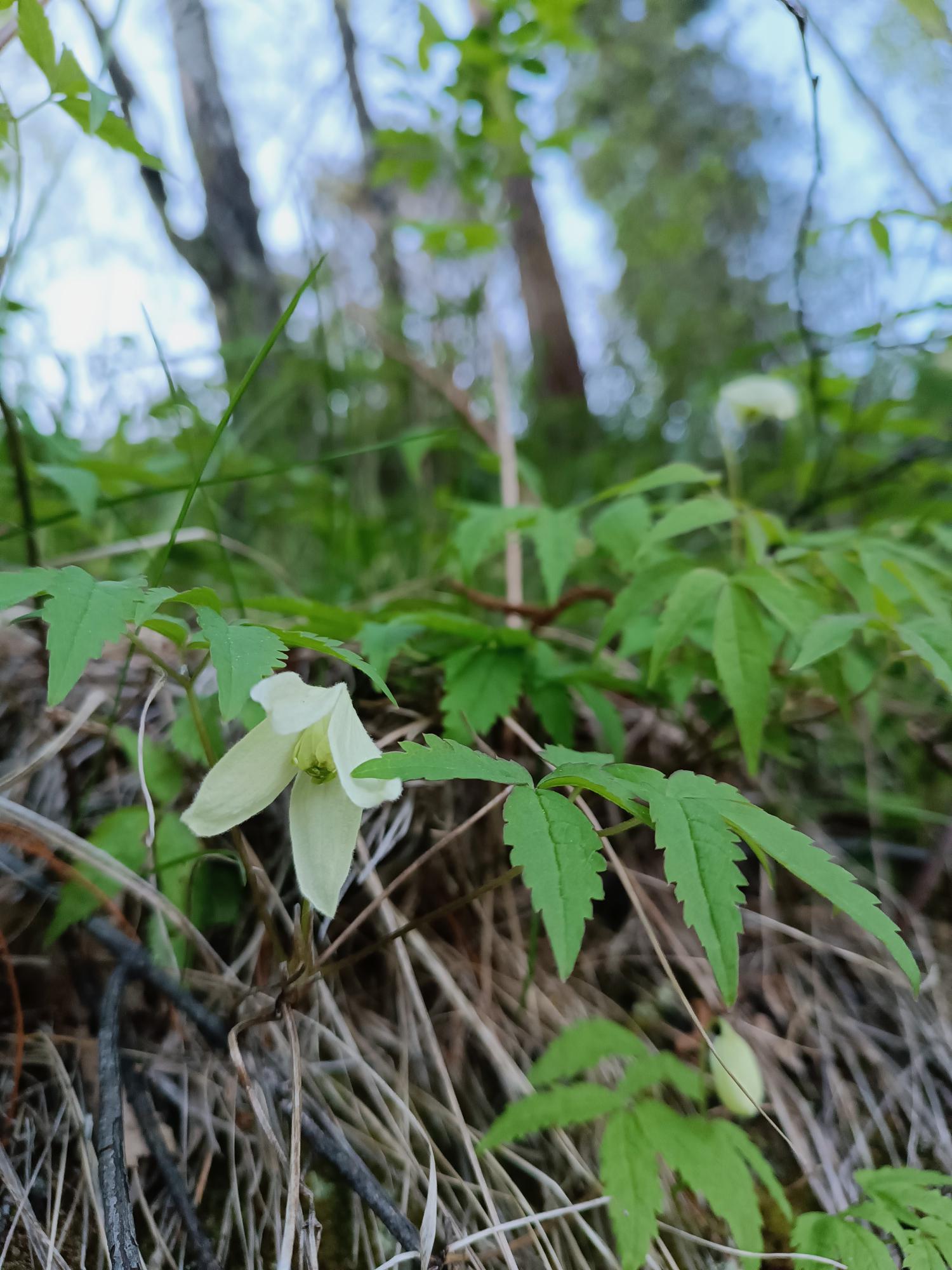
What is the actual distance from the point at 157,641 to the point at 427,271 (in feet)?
7.30

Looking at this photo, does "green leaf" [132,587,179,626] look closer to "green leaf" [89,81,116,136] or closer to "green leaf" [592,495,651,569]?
"green leaf" [89,81,116,136]

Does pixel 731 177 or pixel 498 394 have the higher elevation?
pixel 731 177

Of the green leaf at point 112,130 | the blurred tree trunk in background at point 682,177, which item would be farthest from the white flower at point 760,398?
the blurred tree trunk in background at point 682,177

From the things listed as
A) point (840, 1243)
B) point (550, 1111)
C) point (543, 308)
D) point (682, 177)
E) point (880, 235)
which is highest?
point (682, 177)

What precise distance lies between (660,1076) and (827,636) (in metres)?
0.53

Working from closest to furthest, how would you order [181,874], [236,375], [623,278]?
[181,874], [236,375], [623,278]

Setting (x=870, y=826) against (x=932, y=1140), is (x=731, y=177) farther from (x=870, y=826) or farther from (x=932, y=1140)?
(x=932, y=1140)

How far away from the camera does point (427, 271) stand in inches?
106

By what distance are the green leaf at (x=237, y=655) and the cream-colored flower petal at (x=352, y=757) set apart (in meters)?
0.07

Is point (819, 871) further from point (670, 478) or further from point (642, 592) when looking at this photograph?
point (670, 478)

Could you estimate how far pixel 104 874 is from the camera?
80cm

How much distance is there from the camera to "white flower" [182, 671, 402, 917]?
0.58 metres

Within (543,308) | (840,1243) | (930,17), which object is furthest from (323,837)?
(543,308)

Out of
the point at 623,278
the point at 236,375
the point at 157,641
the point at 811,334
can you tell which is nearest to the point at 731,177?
the point at 623,278
